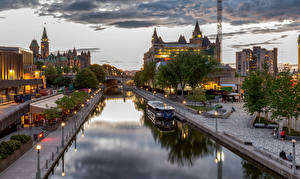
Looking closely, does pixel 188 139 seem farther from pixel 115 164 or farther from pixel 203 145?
pixel 115 164

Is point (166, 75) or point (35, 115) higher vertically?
point (166, 75)

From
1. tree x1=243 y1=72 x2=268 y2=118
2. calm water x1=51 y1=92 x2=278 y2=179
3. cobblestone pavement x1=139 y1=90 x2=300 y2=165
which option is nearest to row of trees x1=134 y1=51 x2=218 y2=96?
cobblestone pavement x1=139 y1=90 x2=300 y2=165

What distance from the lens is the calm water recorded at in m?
25.5

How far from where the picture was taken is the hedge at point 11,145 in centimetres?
2167

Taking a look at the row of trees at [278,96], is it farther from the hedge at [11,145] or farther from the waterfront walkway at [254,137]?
the hedge at [11,145]

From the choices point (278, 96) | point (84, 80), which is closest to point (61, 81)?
point (84, 80)

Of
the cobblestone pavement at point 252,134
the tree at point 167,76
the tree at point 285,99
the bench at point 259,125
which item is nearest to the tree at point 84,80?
the tree at point 167,76

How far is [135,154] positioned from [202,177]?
10028mm

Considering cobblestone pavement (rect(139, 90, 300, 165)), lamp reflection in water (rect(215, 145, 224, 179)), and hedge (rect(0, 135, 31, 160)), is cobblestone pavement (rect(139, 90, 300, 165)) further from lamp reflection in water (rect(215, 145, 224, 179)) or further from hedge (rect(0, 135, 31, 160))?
hedge (rect(0, 135, 31, 160))

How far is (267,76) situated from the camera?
46.9 metres

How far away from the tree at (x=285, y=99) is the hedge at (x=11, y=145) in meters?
28.9

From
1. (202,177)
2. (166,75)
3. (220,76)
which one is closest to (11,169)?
(202,177)

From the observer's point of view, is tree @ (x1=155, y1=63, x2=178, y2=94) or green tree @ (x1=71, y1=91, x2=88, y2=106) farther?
tree @ (x1=155, y1=63, x2=178, y2=94)

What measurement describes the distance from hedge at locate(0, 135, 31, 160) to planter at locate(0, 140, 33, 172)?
0.98ft
